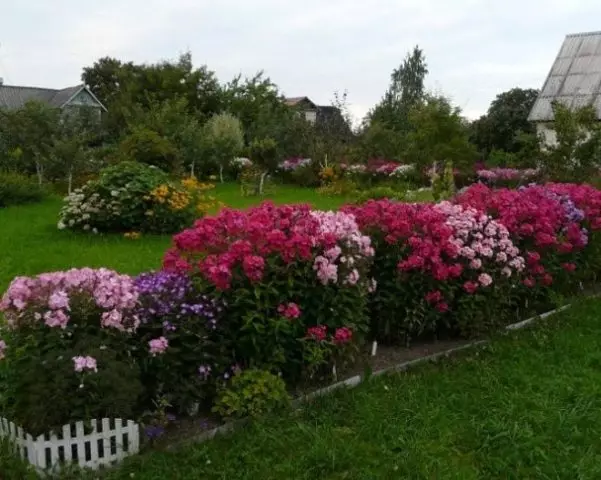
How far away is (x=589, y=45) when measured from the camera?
3073 cm

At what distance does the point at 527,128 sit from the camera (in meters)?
31.5

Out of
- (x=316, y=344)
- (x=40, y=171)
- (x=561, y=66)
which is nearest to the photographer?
(x=316, y=344)

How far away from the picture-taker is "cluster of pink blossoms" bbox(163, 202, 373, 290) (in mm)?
4062

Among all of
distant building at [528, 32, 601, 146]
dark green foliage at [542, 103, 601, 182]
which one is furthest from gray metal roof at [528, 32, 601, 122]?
dark green foliage at [542, 103, 601, 182]

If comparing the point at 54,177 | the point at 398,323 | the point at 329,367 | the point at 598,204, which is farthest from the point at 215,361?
the point at 54,177

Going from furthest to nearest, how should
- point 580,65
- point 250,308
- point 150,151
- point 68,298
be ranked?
point 580,65 → point 150,151 → point 250,308 → point 68,298

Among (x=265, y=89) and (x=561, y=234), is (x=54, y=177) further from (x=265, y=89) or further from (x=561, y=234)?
(x=265, y=89)

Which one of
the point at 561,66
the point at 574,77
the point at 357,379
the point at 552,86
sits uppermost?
the point at 561,66

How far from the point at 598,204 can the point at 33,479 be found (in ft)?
20.7

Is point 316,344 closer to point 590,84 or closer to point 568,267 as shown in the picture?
point 568,267

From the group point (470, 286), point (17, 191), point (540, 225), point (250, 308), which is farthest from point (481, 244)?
point (17, 191)

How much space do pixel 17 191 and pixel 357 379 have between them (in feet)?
44.2

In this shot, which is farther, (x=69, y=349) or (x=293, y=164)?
(x=293, y=164)

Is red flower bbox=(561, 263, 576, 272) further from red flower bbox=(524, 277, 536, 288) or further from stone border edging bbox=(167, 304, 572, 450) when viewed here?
red flower bbox=(524, 277, 536, 288)
